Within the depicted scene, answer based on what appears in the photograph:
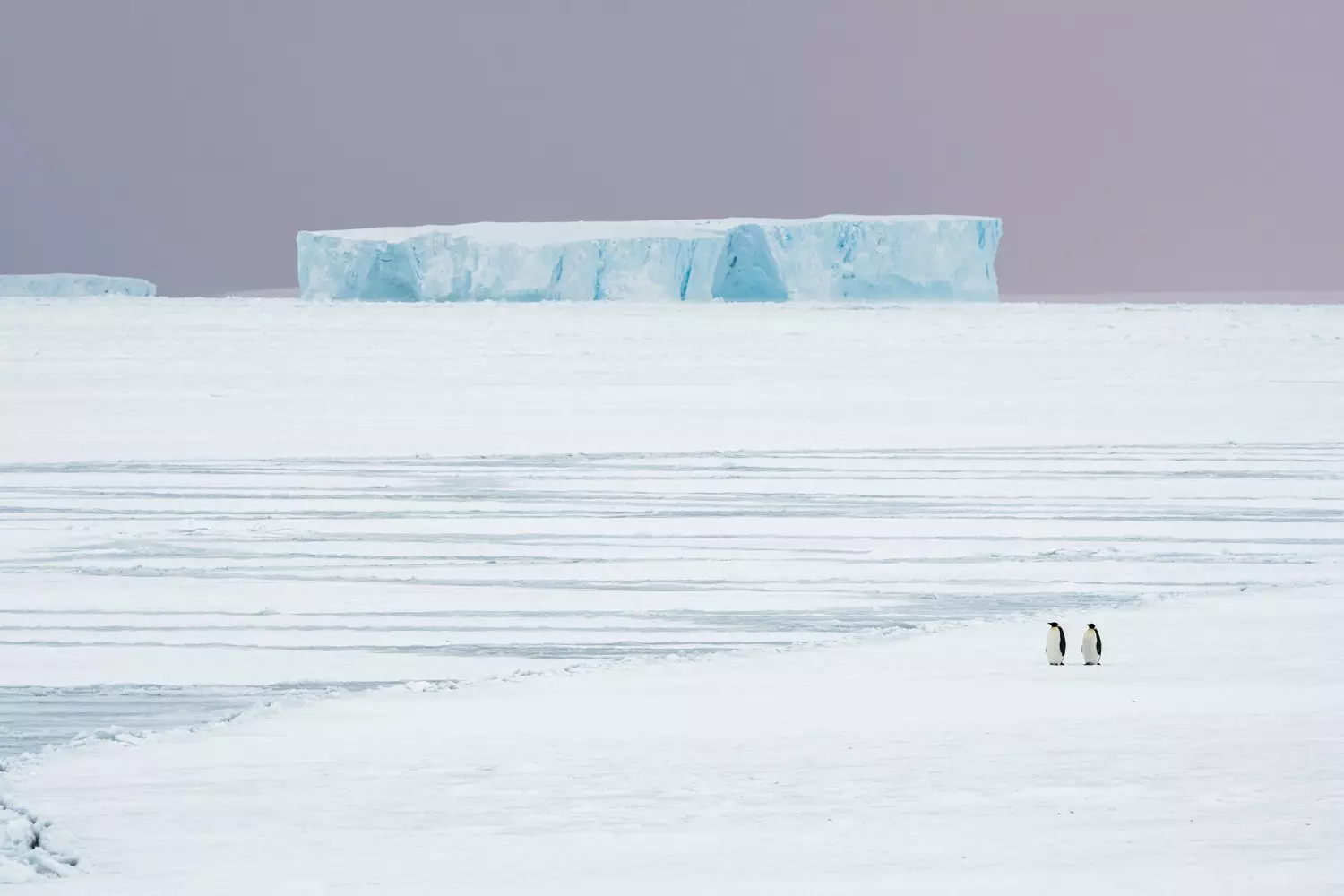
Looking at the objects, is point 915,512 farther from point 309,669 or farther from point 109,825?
point 109,825

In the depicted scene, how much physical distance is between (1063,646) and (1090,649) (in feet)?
0.21

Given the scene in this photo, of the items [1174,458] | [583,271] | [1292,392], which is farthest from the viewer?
[583,271]

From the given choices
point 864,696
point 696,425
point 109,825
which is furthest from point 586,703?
point 696,425

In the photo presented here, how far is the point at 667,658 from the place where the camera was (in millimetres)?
4832

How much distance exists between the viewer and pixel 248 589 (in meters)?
5.97

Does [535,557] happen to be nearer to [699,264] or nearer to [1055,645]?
[1055,645]

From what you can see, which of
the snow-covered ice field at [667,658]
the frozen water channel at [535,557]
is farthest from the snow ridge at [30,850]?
the frozen water channel at [535,557]

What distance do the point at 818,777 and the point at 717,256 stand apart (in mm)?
38821

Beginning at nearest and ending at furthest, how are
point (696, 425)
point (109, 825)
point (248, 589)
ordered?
1. point (109, 825)
2. point (248, 589)
3. point (696, 425)

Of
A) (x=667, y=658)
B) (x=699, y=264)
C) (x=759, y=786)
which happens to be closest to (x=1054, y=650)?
(x=667, y=658)

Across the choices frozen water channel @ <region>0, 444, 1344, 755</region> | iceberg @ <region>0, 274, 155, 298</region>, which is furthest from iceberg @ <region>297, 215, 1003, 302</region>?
frozen water channel @ <region>0, 444, 1344, 755</region>

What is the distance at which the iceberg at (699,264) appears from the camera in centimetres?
4162

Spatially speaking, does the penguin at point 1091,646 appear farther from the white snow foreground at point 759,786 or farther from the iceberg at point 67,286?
the iceberg at point 67,286

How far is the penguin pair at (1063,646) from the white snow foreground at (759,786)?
1.4 inches
